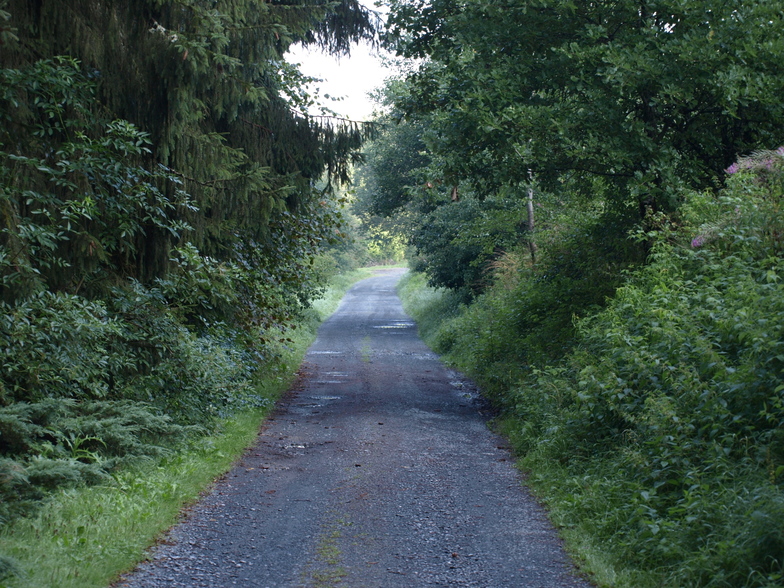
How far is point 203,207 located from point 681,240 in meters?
6.50

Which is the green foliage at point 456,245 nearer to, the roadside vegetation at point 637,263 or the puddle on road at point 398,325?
the puddle on road at point 398,325

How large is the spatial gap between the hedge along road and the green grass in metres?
0.19

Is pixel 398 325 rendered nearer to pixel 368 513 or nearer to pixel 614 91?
pixel 614 91

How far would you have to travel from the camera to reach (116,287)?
858 cm

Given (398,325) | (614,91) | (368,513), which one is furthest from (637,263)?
(398,325)

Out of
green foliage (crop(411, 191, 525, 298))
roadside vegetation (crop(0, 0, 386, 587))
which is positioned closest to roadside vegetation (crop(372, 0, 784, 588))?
roadside vegetation (crop(0, 0, 386, 587))

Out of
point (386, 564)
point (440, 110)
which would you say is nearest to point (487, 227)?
point (440, 110)

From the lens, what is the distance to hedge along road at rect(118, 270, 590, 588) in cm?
504

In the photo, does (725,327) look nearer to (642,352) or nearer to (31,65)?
(642,352)

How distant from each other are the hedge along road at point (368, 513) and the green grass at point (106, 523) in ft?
0.63

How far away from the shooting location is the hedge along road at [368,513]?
5.04m

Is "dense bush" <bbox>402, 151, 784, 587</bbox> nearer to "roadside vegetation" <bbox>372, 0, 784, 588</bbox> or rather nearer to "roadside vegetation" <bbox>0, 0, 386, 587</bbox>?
"roadside vegetation" <bbox>372, 0, 784, 588</bbox>

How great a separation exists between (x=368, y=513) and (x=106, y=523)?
223 centimetres

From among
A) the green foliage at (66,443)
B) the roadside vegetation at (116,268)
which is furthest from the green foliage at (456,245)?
the green foliage at (66,443)
